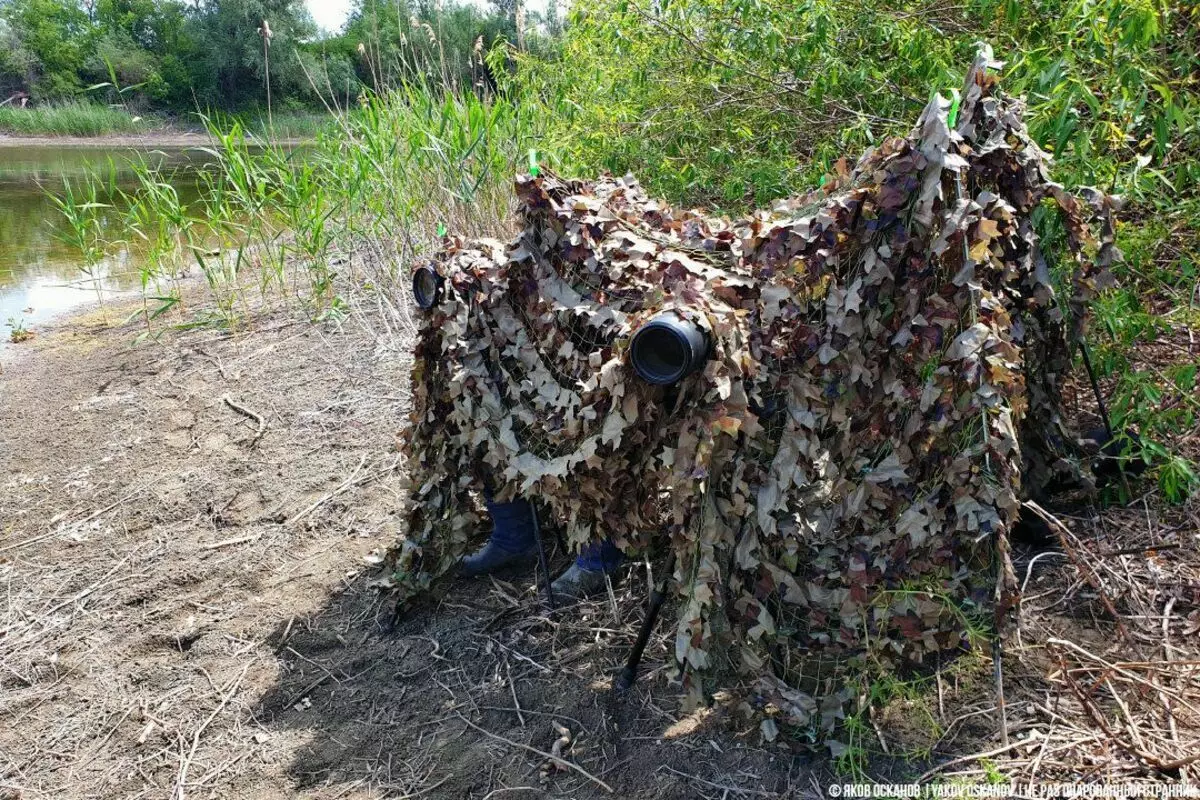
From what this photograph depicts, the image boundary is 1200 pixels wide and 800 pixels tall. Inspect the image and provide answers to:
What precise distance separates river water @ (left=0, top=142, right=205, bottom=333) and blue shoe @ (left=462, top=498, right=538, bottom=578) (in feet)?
11.9

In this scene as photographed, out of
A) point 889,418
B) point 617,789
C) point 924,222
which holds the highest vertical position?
point 924,222

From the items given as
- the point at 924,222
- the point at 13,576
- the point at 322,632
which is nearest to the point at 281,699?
the point at 322,632

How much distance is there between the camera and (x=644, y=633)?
6.85 ft

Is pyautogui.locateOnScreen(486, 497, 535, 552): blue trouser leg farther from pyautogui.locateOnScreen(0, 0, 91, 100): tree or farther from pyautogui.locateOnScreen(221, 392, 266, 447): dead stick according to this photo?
pyautogui.locateOnScreen(0, 0, 91, 100): tree

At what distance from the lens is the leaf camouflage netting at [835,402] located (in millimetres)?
1716

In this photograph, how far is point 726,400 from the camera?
5.83 ft

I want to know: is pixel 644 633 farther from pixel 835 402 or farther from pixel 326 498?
pixel 326 498

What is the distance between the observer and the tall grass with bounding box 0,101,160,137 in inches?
823

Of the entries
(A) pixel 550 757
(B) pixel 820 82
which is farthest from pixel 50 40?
(A) pixel 550 757

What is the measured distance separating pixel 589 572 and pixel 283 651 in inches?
41.2

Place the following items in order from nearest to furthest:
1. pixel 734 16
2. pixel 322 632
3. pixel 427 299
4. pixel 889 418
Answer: pixel 889 418 < pixel 427 299 < pixel 322 632 < pixel 734 16

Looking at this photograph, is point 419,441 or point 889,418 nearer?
point 889,418

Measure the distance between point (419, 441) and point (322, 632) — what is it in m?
0.77

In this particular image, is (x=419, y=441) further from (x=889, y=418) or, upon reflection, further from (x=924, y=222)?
(x=924, y=222)
